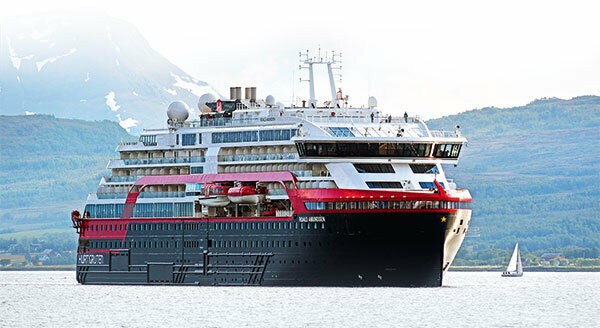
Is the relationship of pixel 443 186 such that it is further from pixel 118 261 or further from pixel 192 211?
pixel 118 261

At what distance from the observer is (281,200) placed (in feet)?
292

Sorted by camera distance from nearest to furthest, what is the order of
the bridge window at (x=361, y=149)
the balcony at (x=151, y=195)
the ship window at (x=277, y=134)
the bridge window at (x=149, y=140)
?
the bridge window at (x=361, y=149)
the ship window at (x=277, y=134)
the balcony at (x=151, y=195)
the bridge window at (x=149, y=140)

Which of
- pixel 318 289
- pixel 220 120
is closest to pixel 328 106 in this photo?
pixel 220 120

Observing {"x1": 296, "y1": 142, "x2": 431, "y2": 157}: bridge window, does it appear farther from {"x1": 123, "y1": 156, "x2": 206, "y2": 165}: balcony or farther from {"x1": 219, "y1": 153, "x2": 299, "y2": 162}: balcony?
{"x1": 123, "y1": 156, "x2": 206, "y2": 165}: balcony

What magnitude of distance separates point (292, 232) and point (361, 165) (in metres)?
5.64

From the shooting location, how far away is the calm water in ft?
243

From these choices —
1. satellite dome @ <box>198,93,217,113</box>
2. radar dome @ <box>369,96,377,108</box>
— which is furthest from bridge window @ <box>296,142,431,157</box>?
satellite dome @ <box>198,93,217,113</box>

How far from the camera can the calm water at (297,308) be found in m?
74.2

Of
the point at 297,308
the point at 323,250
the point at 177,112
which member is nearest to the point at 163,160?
the point at 177,112

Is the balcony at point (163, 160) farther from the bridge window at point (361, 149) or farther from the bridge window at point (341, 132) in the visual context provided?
the bridge window at point (341, 132)

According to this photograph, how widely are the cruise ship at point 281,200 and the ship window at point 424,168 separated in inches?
3.6

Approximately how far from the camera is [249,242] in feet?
294

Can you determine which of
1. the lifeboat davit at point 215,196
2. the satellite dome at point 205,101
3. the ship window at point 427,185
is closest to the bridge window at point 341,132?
the ship window at point 427,185

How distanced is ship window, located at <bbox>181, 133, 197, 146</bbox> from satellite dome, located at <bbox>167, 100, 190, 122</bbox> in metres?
3.73
